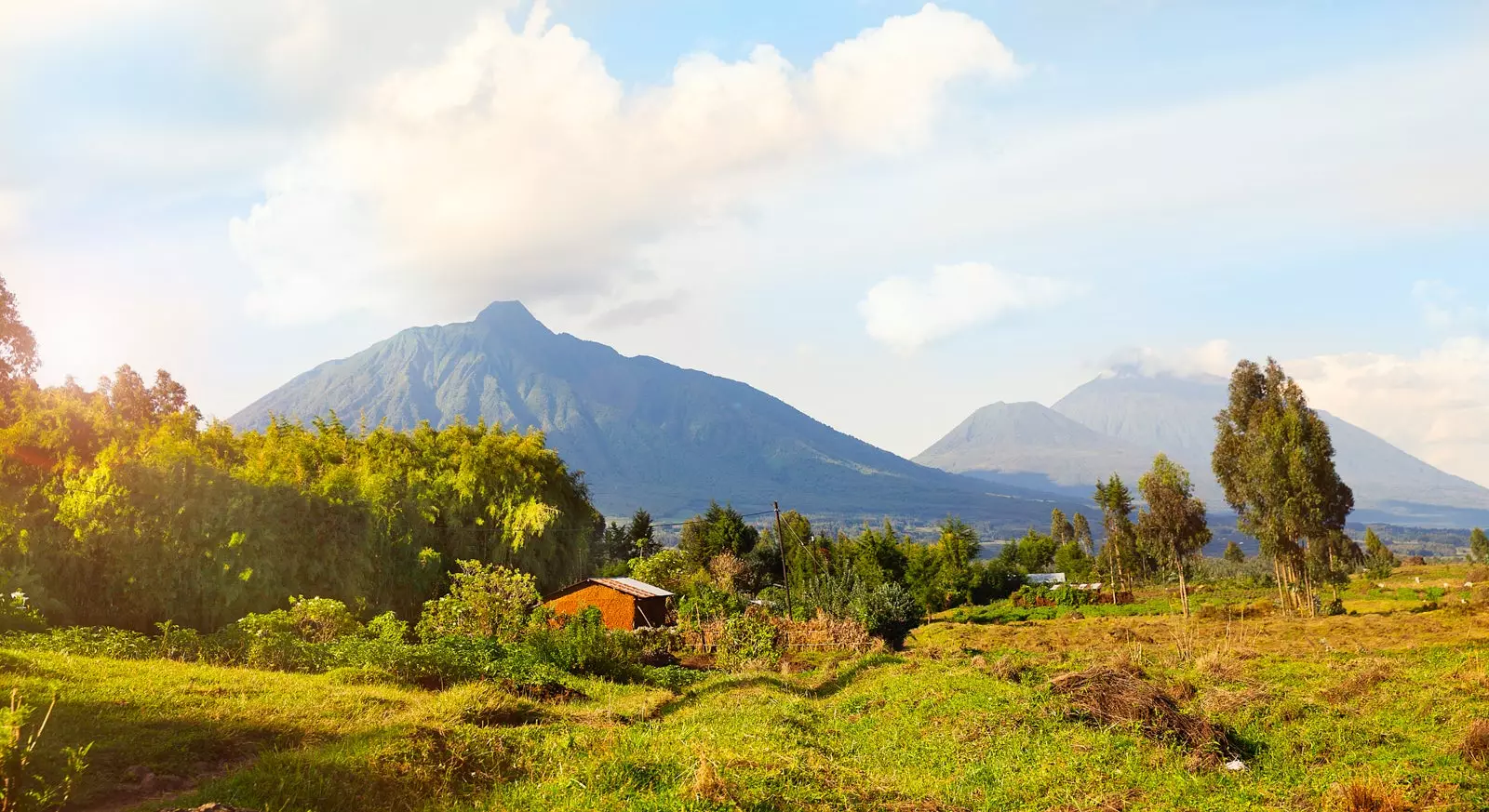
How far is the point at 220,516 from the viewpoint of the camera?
2014cm

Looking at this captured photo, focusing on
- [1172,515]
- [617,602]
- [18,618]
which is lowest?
[617,602]

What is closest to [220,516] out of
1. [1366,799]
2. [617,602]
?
[617,602]

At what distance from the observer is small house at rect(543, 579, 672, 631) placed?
31.4m

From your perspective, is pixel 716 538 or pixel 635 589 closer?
pixel 635 589

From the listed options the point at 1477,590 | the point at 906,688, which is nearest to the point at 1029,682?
the point at 906,688

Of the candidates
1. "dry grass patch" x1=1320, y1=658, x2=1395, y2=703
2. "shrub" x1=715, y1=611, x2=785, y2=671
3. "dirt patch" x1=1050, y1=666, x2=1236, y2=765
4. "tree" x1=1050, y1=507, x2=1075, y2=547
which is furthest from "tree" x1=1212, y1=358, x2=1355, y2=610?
"tree" x1=1050, y1=507, x2=1075, y2=547

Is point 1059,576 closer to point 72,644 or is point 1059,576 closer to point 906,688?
point 906,688

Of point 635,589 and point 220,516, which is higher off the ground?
point 220,516

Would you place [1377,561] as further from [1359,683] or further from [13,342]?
[13,342]

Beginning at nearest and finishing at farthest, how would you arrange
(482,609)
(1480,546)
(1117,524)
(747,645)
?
1. (482,609)
2. (747,645)
3. (1117,524)
4. (1480,546)

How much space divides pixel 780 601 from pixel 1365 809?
30635 millimetres

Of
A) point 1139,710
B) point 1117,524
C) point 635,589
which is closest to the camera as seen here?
point 1139,710

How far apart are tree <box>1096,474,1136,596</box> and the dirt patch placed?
1838 inches

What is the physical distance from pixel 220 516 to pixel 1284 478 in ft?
146
